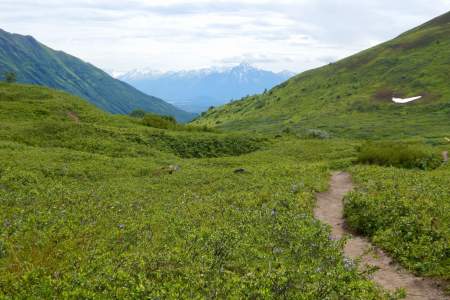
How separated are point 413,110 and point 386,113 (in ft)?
21.7

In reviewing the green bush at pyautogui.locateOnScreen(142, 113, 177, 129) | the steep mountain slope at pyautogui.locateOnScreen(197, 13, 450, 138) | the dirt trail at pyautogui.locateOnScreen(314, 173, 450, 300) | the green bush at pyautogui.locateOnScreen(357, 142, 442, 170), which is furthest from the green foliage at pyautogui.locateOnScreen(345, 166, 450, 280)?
the steep mountain slope at pyautogui.locateOnScreen(197, 13, 450, 138)

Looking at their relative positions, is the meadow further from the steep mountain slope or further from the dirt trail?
the steep mountain slope

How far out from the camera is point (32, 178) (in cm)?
2945

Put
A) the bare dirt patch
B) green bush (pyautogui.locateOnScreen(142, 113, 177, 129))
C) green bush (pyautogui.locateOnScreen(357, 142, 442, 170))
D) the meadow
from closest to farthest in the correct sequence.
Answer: the meadow < green bush (pyautogui.locateOnScreen(357, 142, 442, 170)) < the bare dirt patch < green bush (pyautogui.locateOnScreen(142, 113, 177, 129))

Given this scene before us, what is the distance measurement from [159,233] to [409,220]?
34.8 ft

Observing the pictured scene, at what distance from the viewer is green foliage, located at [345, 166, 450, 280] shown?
15.0 m

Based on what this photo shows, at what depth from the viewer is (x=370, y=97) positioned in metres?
125

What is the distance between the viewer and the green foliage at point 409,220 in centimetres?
1496

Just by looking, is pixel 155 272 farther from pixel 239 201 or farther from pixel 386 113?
pixel 386 113

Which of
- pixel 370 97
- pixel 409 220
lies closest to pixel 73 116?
pixel 409 220

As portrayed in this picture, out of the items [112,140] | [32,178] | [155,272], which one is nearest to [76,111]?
[112,140]

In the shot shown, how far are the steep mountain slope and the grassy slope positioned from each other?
217 ft

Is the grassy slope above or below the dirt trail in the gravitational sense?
above

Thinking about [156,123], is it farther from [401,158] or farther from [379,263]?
[379,263]
